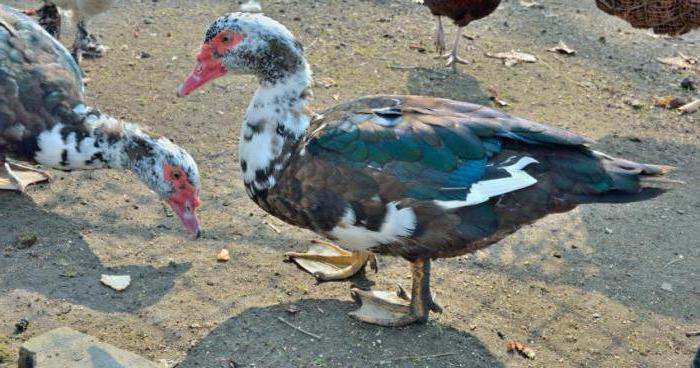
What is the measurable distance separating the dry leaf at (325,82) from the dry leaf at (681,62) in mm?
3057

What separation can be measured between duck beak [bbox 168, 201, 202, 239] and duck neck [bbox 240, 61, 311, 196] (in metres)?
0.64

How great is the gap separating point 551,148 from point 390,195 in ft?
2.55

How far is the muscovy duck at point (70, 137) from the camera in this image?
4.45 meters

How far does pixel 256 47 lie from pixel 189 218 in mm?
1093

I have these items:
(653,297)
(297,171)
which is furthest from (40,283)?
(653,297)

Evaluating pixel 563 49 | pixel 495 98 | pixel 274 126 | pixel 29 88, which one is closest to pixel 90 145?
pixel 29 88

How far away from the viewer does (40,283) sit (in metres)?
4.09

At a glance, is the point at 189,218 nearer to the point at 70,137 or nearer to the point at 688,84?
the point at 70,137

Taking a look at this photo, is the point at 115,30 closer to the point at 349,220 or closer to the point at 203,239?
the point at 203,239

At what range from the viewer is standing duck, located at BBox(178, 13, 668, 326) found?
3.65 metres

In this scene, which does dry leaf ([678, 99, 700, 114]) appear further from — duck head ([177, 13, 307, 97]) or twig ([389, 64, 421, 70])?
duck head ([177, 13, 307, 97])

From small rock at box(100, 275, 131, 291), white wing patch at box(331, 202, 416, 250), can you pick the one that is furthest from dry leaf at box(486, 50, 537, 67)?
small rock at box(100, 275, 131, 291)

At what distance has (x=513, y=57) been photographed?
290 inches

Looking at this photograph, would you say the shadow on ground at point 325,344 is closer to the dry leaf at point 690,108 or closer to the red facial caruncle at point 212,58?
the red facial caruncle at point 212,58
